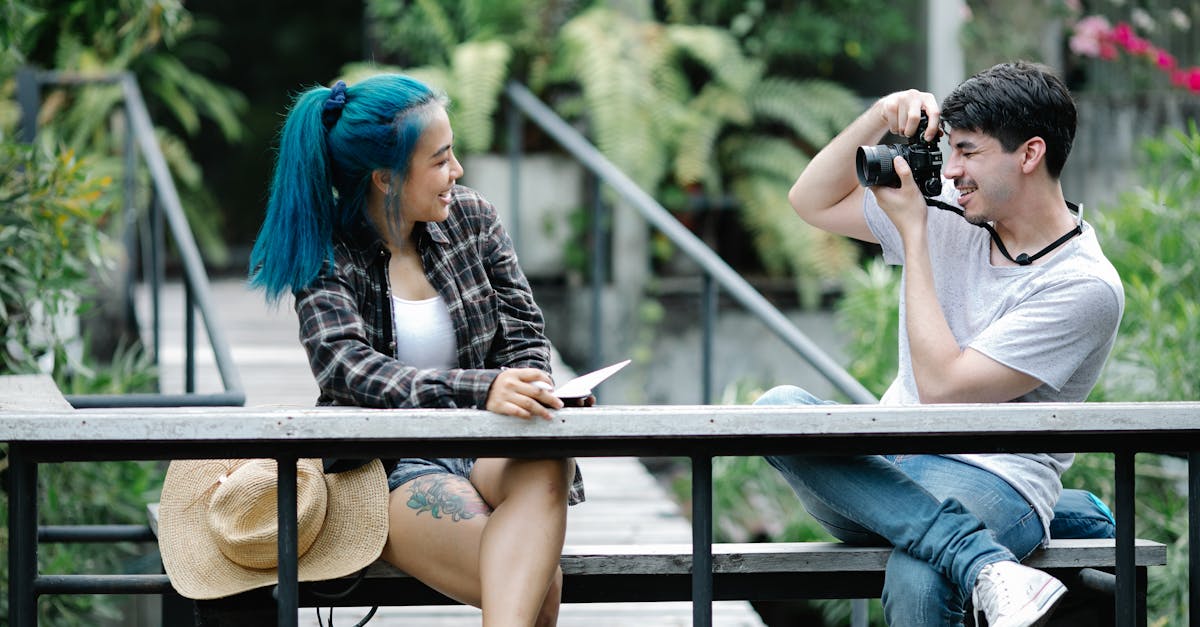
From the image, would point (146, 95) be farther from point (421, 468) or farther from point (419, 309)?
point (421, 468)

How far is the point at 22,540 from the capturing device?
215cm

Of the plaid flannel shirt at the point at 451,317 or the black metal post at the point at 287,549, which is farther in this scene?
the plaid flannel shirt at the point at 451,317

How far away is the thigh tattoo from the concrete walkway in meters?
0.27

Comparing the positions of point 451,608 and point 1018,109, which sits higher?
point 1018,109

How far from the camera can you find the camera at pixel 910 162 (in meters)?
2.60

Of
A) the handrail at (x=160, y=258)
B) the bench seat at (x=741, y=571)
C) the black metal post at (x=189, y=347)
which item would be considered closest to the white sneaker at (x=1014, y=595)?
the bench seat at (x=741, y=571)

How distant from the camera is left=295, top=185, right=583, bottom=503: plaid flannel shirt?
2.38m

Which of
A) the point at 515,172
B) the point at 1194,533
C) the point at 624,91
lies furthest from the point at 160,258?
the point at 1194,533

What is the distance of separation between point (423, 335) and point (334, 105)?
426 millimetres

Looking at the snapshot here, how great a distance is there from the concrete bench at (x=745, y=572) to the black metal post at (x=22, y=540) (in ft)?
1.29

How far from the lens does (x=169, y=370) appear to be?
534cm

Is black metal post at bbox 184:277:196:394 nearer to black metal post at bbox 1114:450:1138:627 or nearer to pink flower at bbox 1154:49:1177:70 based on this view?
black metal post at bbox 1114:450:1138:627

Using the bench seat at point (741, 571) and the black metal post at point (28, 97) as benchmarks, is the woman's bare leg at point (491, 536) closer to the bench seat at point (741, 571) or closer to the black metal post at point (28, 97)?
the bench seat at point (741, 571)

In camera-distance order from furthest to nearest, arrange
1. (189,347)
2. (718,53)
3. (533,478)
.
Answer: (718,53) → (189,347) → (533,478)
